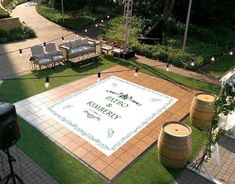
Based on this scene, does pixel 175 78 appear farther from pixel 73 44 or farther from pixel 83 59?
pixel 73 44

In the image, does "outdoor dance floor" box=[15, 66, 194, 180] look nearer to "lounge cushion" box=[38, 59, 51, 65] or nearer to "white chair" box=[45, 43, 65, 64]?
"lounge cushion" box=[38, 59, 51, 65]

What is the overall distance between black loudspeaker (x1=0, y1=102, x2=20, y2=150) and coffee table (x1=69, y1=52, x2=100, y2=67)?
28.0ft

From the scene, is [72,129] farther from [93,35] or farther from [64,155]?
[93,35]

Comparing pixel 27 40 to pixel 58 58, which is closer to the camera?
pixel 58 58

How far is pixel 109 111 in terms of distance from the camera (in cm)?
1114

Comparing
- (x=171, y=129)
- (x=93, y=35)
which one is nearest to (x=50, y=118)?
(x=171, y=129)

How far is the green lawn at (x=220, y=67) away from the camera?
1504 cm

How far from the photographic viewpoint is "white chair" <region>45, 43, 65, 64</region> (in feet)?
48.9

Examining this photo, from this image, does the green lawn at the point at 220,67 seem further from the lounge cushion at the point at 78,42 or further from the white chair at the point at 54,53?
the white chair at the point at 54,53

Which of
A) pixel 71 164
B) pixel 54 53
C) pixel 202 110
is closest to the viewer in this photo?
pixel 71 164

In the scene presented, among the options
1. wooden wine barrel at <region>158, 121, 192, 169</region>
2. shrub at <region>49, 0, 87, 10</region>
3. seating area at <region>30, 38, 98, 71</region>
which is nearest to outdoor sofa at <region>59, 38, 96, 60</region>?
seating area at <region>30, 38, 98, 71</region>

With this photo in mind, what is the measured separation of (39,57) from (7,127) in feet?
28.4

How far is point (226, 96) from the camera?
7262mm

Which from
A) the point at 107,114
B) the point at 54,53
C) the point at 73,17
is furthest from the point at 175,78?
the point at 73,17
